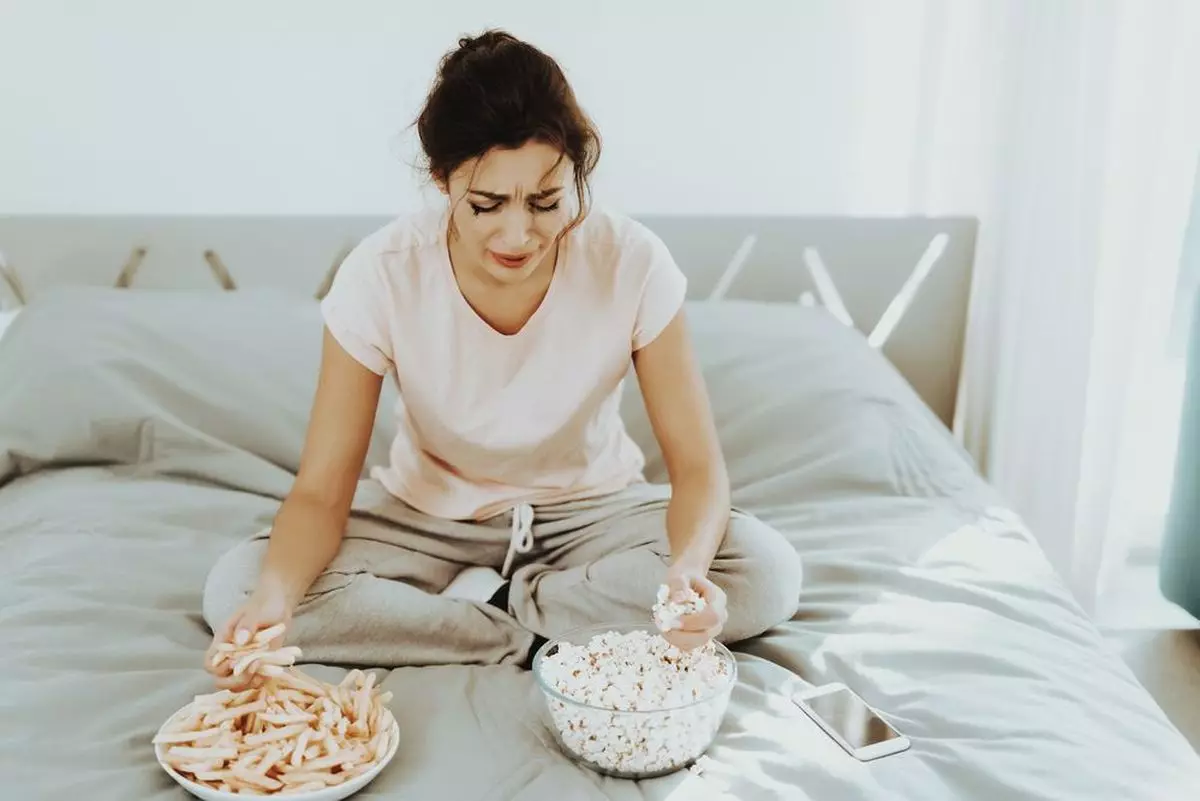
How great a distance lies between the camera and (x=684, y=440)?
140cm

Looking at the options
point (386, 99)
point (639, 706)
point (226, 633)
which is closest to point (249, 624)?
point (226, 633)

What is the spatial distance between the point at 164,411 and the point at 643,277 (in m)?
0.83

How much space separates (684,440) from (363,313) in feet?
1.37

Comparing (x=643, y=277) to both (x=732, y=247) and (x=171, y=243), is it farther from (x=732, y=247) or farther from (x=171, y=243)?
(x=171, y=243)

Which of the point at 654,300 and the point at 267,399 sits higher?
the point at 654,300

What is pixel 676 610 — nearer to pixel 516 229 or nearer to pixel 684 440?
pixel 684 440

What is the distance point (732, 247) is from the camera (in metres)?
2.28

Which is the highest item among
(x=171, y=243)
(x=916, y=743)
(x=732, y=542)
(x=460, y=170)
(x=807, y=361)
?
(x=460, y=170)

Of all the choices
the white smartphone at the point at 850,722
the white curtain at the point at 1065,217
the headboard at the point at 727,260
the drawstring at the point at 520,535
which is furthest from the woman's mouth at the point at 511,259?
the white curtain at the point at 1065,217

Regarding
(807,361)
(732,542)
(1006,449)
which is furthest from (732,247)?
(732,542)

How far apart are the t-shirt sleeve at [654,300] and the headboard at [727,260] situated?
853 mm

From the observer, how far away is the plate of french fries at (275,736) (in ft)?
3.24

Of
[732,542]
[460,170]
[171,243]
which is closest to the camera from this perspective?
[460,170]

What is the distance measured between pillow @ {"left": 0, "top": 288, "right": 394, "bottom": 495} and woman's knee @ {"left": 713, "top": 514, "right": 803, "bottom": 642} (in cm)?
70
